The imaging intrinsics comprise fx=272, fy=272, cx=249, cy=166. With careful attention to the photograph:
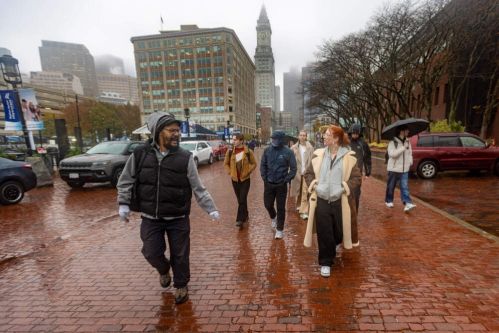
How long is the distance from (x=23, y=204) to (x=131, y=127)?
207ft

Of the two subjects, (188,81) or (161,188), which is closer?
(161,188)

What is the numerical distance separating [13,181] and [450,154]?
1426 centimetres

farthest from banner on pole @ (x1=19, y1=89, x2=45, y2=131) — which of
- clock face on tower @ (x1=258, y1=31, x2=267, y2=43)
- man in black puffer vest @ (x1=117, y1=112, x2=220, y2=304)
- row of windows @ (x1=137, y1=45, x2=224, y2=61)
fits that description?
clock face on tower @ (x1=258, y1=31, x2=267, y2=43)

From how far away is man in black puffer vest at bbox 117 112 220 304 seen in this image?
2.69 metres

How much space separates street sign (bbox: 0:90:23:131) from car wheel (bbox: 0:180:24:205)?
21.6ft

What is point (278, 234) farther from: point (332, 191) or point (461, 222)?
point (461, 222)

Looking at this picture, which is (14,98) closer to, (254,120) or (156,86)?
(156,86)

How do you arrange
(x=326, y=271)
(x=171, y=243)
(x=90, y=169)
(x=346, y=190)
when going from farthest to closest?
(x=90, y=169)
(x=326, y=271)
(x=346, y=190)
(x=171, y=243)

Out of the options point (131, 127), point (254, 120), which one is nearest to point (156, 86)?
point (131, 127)

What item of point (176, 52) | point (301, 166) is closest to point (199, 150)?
point (301, 166)

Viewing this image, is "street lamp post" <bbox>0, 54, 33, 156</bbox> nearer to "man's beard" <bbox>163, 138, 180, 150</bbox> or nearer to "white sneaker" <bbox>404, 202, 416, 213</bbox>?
"man's beard" <bbox>163, 138, 180, 150</bbox>

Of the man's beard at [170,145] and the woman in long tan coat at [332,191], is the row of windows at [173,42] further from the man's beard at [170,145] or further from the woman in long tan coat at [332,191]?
the man's beard at [170,145]

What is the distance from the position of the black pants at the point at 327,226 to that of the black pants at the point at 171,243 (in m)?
1.59

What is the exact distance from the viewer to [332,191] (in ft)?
10.6
